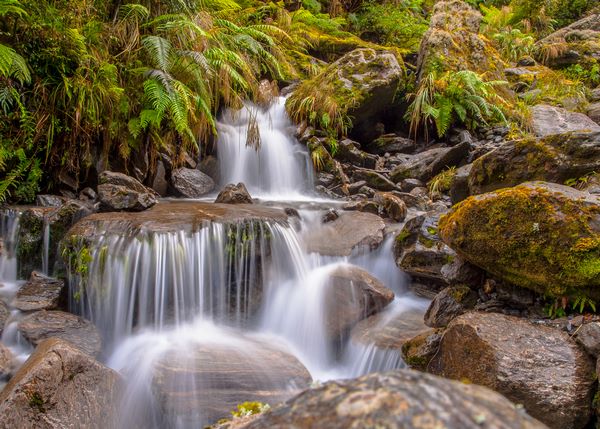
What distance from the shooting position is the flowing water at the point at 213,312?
11.1ft

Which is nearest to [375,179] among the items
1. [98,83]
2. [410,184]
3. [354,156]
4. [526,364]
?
[410,184]

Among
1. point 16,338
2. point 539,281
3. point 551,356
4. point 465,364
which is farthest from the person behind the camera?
point 16,338

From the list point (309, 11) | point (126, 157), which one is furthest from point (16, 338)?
point (309, 11)

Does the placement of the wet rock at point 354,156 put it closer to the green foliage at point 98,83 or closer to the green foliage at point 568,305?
the green foliage at point 98,83

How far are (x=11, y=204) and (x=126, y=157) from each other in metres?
1.68

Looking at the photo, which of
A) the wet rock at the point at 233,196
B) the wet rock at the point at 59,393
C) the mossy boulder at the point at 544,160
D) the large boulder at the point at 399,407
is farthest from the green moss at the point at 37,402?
the mossy boulder at the point at 544,160

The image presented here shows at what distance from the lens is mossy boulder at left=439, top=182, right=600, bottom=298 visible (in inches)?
106

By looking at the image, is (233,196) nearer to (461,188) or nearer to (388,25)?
(461,188)

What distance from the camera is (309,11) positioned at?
1338 cm

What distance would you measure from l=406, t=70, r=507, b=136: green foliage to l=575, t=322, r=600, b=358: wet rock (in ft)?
23.2

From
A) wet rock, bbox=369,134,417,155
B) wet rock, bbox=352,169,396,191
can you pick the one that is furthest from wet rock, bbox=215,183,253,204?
wet rock, bbox=369,134,417,155

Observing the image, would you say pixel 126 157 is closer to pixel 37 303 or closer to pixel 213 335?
pixel 37 303

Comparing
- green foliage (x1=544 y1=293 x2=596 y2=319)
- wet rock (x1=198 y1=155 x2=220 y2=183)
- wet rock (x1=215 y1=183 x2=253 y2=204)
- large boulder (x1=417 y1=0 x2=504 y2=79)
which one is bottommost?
green foliage (x1=544 y1=293 x2=596 y2=319)

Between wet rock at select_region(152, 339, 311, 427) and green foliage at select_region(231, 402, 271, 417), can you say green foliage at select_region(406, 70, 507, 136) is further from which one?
green foliage at select_region(231, 402, 271, 417)
